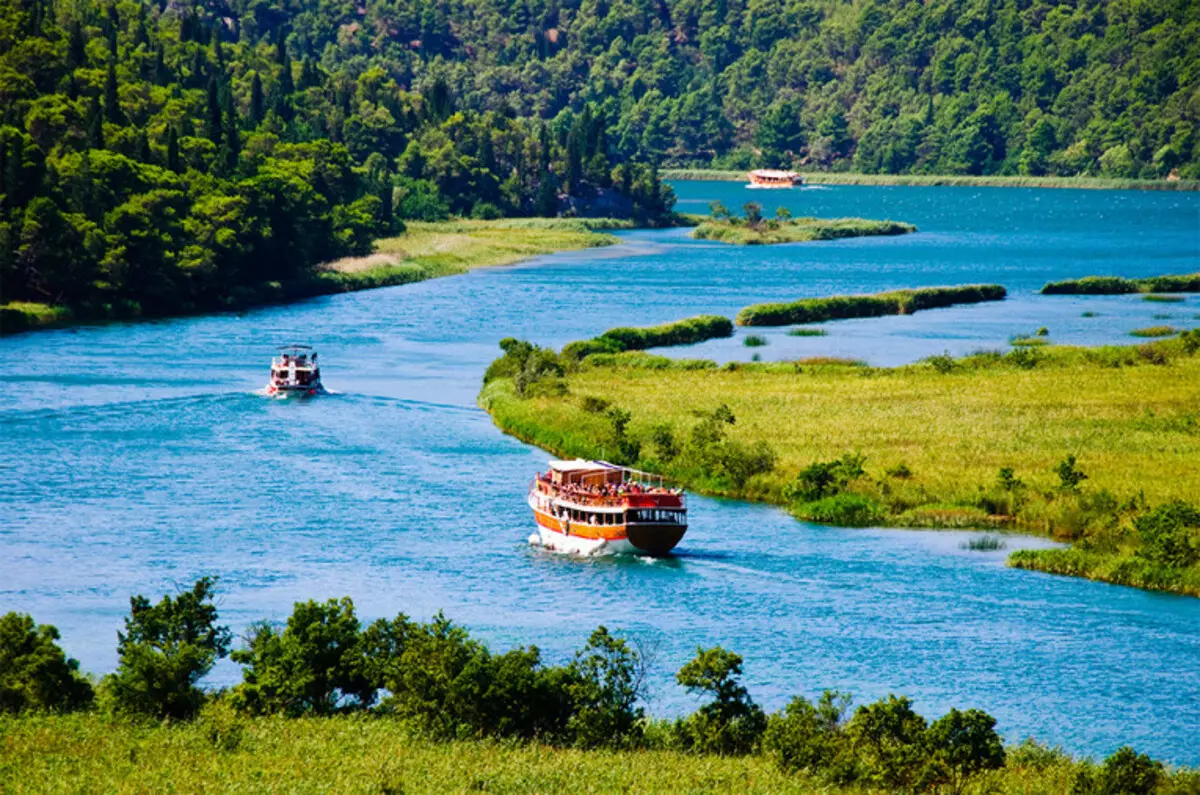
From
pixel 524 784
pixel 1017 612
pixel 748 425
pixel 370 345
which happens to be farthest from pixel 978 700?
pixel 370 345

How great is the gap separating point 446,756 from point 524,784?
3.70 m

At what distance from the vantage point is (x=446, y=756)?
151 feet

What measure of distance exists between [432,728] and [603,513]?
22739mm

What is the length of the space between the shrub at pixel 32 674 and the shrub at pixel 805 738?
2054 centimetres

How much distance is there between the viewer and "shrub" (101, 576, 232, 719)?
4934cm

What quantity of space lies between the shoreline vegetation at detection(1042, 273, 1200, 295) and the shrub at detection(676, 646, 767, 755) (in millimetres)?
131939

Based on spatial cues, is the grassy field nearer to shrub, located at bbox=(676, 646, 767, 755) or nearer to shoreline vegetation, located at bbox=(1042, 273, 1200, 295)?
shrub, located at bbox=(676, 646, 767, 755)

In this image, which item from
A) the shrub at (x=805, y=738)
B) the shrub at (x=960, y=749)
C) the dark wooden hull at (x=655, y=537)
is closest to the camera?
the shrub at (x=960, y=749)

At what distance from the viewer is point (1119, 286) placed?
174 m

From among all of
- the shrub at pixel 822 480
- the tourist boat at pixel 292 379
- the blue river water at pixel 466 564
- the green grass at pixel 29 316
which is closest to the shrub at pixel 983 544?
the blue river water at pixel 466 564

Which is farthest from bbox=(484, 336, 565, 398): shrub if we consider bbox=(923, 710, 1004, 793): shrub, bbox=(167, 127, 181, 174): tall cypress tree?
bbox=(167, 127, 181, 174): tall cypress tree

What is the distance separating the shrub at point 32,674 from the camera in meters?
50.1

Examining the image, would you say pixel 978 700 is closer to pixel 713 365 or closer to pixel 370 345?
pixel 713 365

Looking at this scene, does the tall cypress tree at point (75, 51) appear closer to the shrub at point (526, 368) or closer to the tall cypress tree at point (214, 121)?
the tall cypress tree at point (214, 121)
